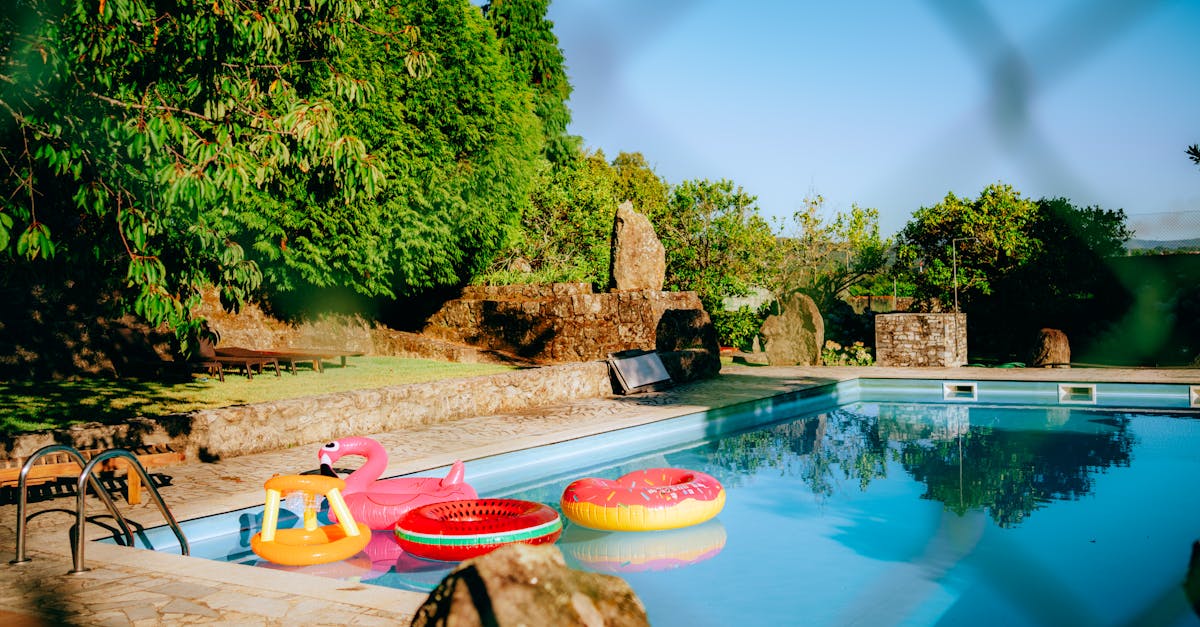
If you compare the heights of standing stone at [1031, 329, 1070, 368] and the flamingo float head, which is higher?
standing stone at [1031, 329, 1070, 368]

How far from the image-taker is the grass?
33.3 feet

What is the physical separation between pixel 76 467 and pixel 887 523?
290 inches

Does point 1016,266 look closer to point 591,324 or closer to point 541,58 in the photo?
point 591,324

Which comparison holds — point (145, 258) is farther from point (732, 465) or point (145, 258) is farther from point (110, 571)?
point (732, 465)

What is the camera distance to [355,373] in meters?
15.4

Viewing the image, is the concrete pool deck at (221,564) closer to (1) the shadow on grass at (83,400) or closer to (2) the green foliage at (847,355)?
(1) the shadow on grass at (83,400)

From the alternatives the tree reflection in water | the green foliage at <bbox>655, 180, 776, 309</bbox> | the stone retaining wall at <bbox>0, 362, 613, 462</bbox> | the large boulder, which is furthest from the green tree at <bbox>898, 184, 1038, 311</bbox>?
the large boulder

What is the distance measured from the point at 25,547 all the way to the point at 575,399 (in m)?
9.40

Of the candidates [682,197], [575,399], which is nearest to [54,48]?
[575,399]

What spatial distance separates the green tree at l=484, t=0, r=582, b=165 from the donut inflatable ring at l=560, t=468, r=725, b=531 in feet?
80.1

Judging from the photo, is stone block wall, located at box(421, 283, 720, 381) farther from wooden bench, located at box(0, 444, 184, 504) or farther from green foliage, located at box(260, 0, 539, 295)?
wooden bench, located at box(0, 444, 184, 504)

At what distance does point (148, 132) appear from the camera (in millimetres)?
5906

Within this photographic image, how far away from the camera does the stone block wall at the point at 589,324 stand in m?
18.2

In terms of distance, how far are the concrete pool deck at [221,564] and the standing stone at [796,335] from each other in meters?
7.24
